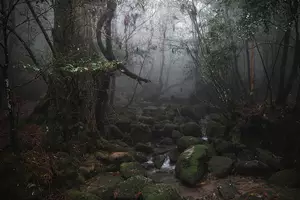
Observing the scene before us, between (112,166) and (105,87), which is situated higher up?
(105,87)

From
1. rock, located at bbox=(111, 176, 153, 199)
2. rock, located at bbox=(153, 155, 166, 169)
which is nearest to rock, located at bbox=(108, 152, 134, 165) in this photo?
rock, located at bbox=(153, 155, 166, 169)

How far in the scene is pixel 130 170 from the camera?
7879 mm

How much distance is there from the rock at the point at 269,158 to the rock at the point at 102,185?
538cm

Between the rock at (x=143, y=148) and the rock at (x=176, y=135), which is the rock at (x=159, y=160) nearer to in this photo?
the rock at (x=143, y=148)

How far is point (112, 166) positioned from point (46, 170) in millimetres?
2985

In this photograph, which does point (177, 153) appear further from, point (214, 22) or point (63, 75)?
point (214, 22)

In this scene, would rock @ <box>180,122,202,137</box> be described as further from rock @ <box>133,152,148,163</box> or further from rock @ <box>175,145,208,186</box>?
rock @ <box>175,145,208,186</box>

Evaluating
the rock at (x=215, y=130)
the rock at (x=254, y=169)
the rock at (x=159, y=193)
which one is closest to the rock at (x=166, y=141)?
Answer: the rock at (x=215, y=130)

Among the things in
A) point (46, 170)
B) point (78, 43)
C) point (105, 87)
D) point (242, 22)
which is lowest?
point (46, 170)

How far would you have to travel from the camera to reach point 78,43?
8.91 m

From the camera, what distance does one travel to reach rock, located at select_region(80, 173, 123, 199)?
647 cm

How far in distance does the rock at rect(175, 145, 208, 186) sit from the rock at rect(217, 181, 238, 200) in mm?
782

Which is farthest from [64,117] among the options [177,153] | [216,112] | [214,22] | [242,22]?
[216,112]

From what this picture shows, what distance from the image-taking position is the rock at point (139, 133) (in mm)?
Answer: 12078
